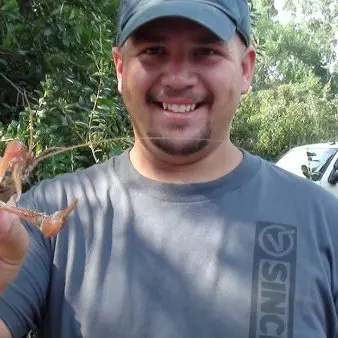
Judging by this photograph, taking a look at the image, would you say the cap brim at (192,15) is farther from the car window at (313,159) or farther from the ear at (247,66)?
the car window at (313,159)

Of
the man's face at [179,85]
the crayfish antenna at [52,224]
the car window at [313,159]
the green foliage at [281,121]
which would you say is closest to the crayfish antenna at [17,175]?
the crayfish antenna at [52,224]

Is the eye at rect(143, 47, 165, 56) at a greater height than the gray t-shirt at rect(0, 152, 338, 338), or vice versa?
the eye at rect(143, 47, 165, 56)

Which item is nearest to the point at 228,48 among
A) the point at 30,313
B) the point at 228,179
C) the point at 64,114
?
the point at 228,179

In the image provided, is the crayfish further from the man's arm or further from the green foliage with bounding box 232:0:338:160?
the green foliage with bounding box 232:0:338:160

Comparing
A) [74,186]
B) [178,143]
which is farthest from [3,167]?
[178,143]

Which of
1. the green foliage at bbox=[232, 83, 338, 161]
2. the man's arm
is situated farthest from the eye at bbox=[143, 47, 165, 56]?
the green foliage at bbox=[232, 83, 338, 161]

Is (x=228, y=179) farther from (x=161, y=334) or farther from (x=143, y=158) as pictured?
(x=161, y=334)

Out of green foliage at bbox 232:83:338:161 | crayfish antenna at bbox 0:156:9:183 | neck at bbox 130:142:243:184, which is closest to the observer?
crayfish antenna at bbox 0:156:9:183

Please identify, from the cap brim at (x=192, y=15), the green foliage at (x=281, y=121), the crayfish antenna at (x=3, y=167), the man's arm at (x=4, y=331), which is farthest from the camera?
the green foliage at (x=281, y=121)
